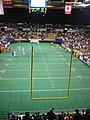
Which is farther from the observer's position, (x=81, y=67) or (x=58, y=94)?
(x=81, y=67)

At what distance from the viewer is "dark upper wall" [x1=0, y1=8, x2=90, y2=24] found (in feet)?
149

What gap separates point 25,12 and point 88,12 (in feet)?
38.7

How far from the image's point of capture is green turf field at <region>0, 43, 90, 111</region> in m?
13.7

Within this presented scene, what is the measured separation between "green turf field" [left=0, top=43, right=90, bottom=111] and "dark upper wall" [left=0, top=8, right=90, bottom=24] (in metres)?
20.2

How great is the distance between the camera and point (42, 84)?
17.5 metres

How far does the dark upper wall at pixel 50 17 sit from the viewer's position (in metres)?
45.3

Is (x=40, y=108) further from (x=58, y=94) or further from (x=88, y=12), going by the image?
(x=88, y=12)

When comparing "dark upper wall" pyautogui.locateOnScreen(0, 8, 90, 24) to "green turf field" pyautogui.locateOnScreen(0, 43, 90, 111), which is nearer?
"green turf field" pyautogui.locateOnScreen(0, 43, 90, 111)

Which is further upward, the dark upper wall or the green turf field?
the dark upper wall

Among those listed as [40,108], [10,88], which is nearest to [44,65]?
[10,88]

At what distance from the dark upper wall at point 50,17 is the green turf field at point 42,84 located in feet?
66.4

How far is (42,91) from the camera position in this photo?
52.5ft

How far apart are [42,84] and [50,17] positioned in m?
31.2

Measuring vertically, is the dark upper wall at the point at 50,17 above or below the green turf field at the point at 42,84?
above
